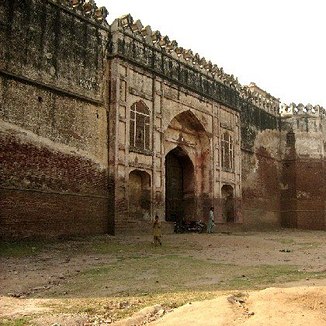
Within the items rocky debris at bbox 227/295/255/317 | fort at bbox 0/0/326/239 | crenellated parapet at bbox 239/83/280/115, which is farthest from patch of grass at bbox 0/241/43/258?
crenellated parapet at bbox 239/83/280/115

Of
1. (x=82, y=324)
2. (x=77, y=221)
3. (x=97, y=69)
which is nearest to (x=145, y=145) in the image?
(x=97, y=69)

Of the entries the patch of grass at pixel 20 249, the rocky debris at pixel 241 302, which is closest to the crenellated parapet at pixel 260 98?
the patch of grass at pixel 20 249

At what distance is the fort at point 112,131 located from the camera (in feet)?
33.8

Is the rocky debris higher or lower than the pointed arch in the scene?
lower

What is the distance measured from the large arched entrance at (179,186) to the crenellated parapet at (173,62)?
2677 millimetres

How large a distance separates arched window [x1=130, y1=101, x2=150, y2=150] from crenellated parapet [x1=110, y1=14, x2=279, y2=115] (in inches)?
55.7

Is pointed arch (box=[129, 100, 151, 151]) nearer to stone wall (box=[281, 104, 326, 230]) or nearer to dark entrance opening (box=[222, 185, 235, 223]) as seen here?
dark entrance opening (box=[222, 185, 235, 223])

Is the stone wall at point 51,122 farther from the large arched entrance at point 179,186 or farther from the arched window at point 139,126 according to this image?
the large arched entrance at point 179,186

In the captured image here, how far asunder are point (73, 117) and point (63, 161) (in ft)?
4.19

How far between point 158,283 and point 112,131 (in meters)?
6.89

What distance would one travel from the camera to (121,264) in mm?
8086

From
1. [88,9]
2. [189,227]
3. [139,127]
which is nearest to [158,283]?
[139,127]

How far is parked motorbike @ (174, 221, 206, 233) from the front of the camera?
14.5 metres

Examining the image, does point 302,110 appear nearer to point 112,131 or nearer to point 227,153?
point 227,153
